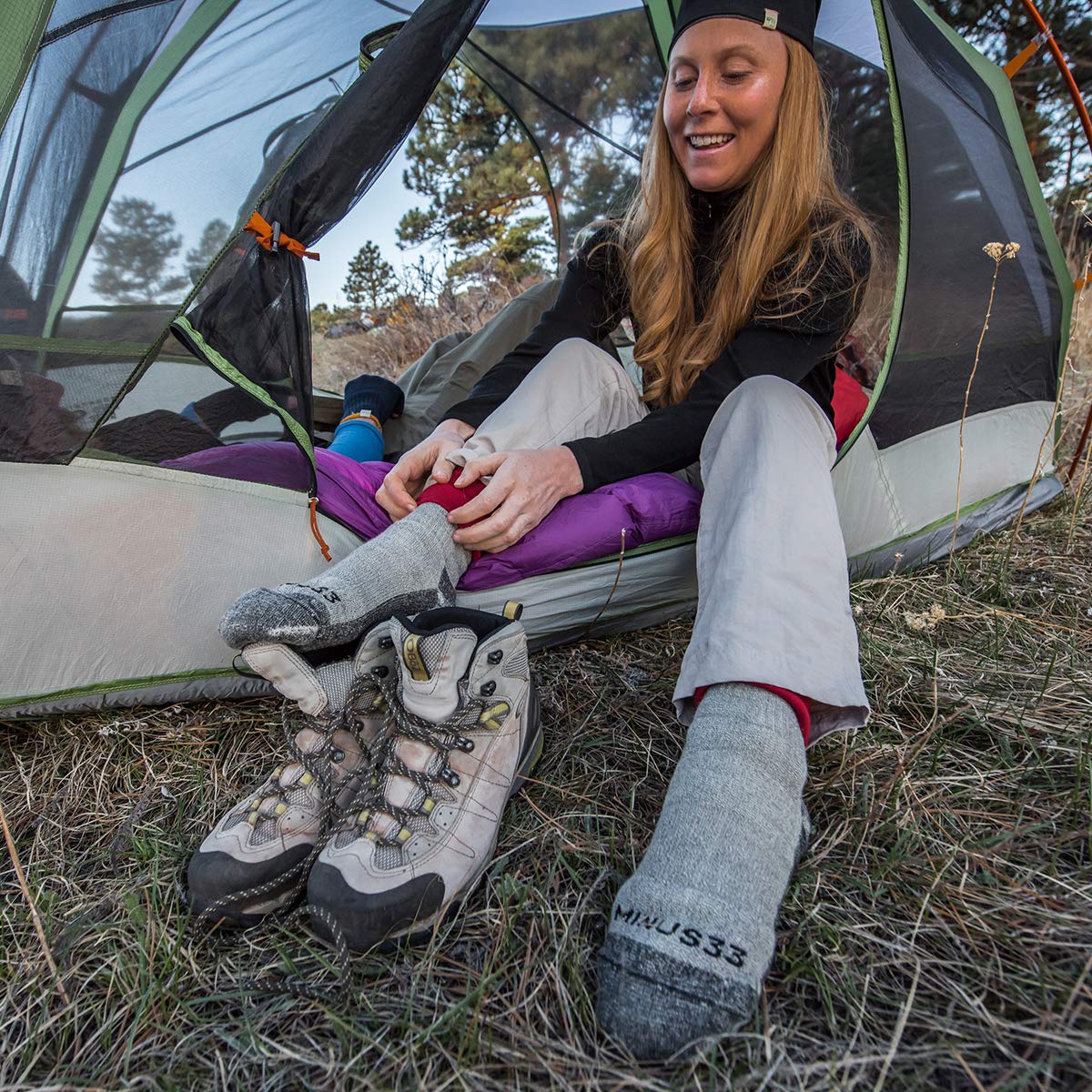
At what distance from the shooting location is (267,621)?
948mm

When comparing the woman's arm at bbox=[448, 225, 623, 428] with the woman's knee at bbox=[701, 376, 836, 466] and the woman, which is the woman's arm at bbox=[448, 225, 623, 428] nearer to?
the woman

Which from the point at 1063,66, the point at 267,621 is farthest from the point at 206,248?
the point at 1063,66

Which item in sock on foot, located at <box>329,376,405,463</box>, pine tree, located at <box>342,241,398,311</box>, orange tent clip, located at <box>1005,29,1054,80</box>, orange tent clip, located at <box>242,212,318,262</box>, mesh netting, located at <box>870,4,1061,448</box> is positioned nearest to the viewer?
orange tent clip, located at <box>242,212,318,262</box>

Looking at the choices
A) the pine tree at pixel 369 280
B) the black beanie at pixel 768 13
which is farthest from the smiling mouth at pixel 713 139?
the pine tree at pixel 369 280

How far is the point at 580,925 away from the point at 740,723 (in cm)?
29

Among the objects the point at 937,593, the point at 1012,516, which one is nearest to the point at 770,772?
the point at 937,593

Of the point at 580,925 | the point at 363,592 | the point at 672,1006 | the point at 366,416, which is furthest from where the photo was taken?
the point at 366,416

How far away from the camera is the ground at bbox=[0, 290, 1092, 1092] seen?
0.73m

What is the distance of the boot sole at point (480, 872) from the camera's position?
2.93 feet

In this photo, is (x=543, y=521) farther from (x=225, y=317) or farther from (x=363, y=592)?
(x=225, y=317)

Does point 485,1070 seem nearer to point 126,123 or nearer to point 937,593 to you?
point 937,593

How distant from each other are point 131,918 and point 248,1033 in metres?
0.24

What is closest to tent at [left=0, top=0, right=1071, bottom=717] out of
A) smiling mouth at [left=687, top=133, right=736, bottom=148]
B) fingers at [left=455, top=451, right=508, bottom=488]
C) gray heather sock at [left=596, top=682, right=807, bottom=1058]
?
fingers at [left=455, top=451, right=508, bottom=488]

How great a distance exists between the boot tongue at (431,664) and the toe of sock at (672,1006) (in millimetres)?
379
